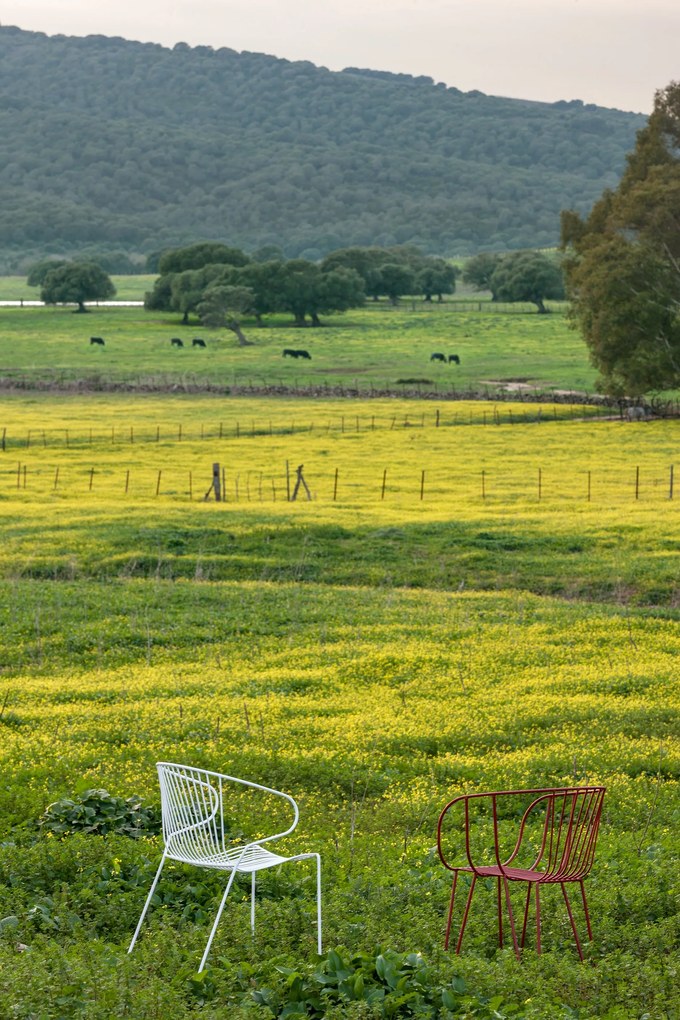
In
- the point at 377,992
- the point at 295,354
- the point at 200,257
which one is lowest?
the point at 377,992

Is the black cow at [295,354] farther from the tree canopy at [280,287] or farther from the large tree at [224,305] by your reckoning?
the tree canopy at [280,287]

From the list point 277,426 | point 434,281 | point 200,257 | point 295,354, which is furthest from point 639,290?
point 434,281

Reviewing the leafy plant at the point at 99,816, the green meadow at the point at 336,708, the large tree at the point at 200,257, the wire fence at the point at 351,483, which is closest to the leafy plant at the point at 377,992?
the green meadow at the point at 336,708

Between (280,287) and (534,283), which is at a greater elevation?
(534,283)

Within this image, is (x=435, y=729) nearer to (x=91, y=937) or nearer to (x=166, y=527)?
(x=91, y=937)

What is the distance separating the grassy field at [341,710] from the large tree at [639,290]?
80.8 feet

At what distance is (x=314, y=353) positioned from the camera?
401 ft

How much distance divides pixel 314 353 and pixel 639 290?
47.8 m

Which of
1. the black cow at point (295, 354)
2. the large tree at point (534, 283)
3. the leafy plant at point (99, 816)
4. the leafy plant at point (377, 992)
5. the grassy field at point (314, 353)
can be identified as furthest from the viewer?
the large tree at point (534, 283)

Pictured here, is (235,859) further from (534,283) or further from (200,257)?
(200,257)

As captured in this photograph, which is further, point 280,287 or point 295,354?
point 280,287

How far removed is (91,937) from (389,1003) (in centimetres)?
331

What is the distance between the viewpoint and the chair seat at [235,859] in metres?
10.0

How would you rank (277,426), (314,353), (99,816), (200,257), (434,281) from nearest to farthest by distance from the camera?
(99,816)
(277,426)
(314,353)
(200,257)
(434,281)
